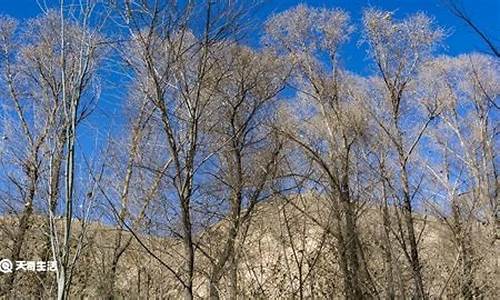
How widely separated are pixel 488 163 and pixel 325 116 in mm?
10341

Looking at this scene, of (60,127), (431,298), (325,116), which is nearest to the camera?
(60,127)

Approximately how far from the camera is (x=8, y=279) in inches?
471

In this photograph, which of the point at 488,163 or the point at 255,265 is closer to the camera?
the point at 255,265

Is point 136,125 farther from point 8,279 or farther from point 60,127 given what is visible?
point 60,127

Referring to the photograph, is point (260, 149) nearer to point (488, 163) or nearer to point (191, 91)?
point (191, 91)

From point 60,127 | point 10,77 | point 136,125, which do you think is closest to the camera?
point 60,127

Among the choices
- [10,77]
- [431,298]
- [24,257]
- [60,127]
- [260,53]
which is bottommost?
[431,298]

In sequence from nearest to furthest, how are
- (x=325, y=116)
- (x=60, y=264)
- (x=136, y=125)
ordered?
(x=60, y=264), (x=325, y=116), (x=136, y=125)

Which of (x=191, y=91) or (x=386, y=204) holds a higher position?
(x=191, y=91)

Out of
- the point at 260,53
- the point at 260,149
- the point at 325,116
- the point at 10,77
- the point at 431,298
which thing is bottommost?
the point at 431,298

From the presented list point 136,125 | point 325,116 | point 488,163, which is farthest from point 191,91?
point 488,163

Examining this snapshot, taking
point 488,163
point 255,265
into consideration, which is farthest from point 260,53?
point 488,163

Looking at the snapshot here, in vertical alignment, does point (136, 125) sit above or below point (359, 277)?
above

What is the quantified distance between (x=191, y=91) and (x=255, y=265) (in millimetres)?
2282
